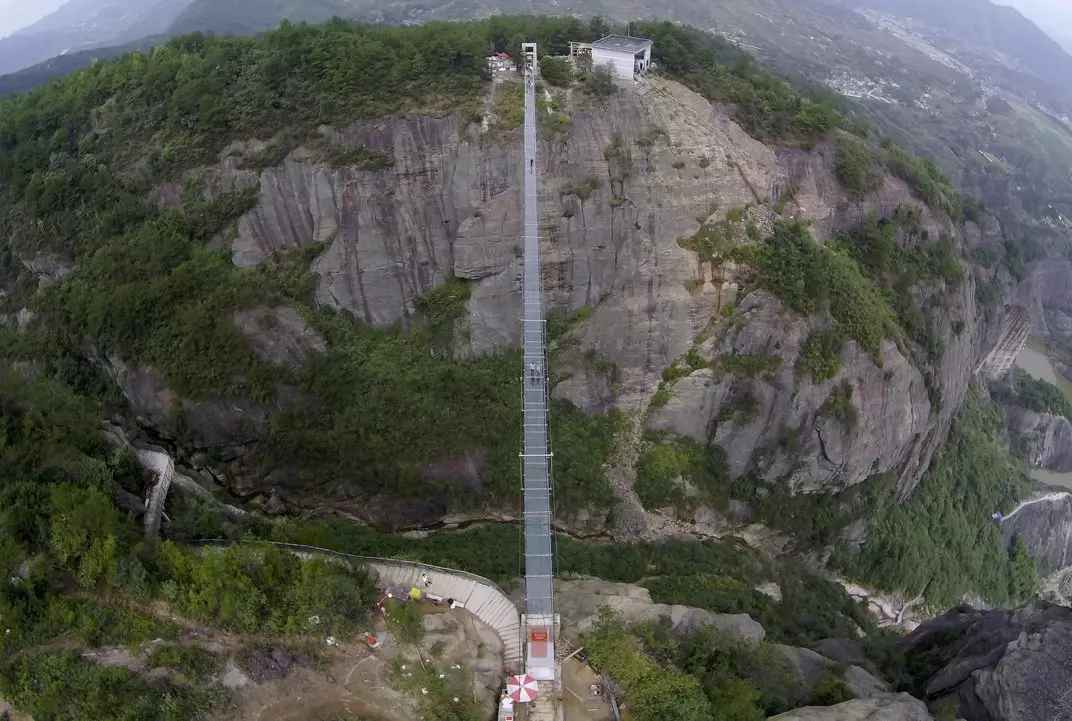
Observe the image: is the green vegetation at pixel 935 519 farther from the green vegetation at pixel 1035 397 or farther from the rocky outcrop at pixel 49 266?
the rocky outcrop at pixel 49 266

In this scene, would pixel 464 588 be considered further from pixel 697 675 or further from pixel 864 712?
pixel 864 712

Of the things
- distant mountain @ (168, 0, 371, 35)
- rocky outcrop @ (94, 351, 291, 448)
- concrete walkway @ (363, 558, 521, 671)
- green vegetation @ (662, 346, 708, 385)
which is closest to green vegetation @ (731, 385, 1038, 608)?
green vegetation @ (662, 346, 708, 385)

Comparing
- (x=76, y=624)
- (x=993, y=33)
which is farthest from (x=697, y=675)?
(x=993, y=33)

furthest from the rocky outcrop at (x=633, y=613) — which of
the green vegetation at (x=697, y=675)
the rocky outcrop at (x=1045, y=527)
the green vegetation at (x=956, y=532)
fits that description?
the rocky outcrop at (x=1045, y=527)

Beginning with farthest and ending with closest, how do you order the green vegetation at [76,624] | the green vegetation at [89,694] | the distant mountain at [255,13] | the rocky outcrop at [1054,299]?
the distant mountain at [255,13] → the rocky outcrop at [1054,299] → the green vegetation at [76,624] → the green vegetation at [89,694]

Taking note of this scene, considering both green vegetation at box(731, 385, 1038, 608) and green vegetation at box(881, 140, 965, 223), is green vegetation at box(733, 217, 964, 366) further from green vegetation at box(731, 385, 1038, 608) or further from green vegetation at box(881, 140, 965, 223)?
green vegetation at box(881, 140, 965, 223)

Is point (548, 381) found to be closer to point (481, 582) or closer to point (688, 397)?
point (688, 397)

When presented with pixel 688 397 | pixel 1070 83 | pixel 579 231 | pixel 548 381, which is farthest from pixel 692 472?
pixel 1070 83
